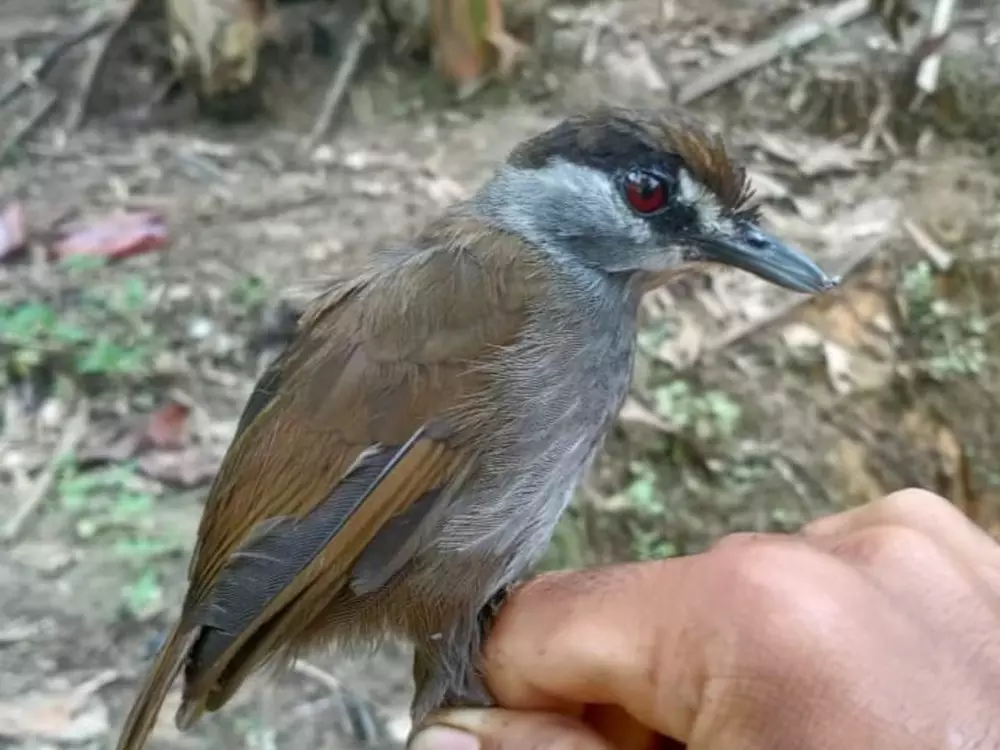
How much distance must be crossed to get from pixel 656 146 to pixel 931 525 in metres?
0.80

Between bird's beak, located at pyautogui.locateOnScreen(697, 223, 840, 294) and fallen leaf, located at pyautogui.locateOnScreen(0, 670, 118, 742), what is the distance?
2.01 meters

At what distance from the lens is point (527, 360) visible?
205 cm

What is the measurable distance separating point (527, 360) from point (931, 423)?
2.21m

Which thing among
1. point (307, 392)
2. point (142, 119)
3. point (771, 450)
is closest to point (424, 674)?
point (307, 392)

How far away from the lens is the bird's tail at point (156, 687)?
2.11 metres

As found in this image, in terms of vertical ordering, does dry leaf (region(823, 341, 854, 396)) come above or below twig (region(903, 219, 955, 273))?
below

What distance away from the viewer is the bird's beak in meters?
2.19

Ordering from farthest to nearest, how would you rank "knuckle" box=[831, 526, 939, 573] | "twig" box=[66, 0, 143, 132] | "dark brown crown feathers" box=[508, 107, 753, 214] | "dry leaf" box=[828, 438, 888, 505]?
"twig" box=[66, 0, 143, 132], "dry leaf" box=[828, 438, 888, 505], "dark brown crown feathers" box=[508, 107, 753, 214], "knuckle" box=[831, 526, 939, 573]

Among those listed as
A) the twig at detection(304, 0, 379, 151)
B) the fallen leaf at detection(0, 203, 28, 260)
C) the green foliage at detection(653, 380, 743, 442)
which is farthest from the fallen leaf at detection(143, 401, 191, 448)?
the twig at detection(304, 0, 379, 151)

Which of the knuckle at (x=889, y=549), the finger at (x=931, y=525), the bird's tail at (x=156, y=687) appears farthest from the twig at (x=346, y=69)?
the knuckle at (x=889, y=549)

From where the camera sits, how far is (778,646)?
154cm

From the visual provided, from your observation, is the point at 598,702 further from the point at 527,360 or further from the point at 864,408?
the point at 864,408

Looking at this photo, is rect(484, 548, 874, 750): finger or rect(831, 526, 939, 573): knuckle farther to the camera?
rect(831, 526, 939, 573): knuckle

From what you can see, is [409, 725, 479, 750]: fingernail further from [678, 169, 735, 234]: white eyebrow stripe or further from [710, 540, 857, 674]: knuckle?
[678, 169, 735, 234]: white eyebrow stripe
